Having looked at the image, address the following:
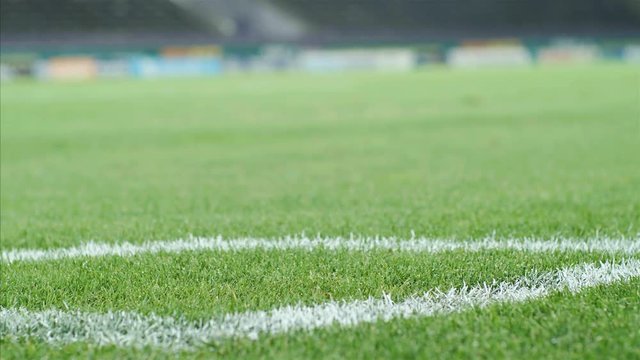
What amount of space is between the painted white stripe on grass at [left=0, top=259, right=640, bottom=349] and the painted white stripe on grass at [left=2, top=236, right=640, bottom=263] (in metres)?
0.56

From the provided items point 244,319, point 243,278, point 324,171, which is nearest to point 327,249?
point 243,278

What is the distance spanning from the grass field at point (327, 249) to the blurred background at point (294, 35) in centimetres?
2588

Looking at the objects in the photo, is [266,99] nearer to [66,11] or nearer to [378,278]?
Answer: [378,278]

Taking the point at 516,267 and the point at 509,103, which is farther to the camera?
the point at 509,103

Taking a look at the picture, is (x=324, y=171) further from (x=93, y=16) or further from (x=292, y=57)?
(x=93, y=16)

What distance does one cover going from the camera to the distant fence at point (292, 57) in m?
33.1

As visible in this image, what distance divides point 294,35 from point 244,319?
110 ft

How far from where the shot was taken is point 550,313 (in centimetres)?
210

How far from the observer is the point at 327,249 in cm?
299

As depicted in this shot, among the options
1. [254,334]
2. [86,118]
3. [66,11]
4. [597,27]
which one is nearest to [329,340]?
[254,334]

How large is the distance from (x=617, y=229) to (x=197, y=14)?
3351 cm

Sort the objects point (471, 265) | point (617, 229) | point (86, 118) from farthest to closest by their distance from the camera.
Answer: point (86, 118), point (617, 229), point (471, 265)

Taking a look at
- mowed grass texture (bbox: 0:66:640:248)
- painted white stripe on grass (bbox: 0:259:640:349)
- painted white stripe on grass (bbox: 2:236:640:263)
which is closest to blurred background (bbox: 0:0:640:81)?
mowed grass texture (bbox: 0:66:640:248)

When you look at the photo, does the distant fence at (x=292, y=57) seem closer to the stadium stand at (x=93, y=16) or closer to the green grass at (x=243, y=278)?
the stadium stand at (x=93, y=16)
